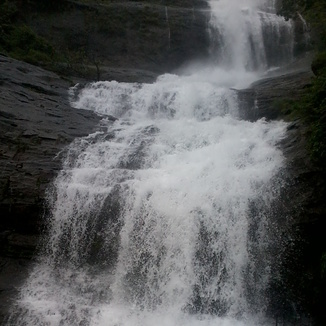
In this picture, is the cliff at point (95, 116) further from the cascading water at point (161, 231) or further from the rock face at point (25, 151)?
the cascading water at point (161, 231)

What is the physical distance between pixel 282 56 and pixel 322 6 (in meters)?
7.27

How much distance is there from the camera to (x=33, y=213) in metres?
10.6

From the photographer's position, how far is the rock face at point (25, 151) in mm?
10445

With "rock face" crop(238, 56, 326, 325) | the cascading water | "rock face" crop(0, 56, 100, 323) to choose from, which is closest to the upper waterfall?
the cascading water

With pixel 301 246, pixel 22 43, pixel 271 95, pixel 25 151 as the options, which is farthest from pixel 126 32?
pixel 301 246

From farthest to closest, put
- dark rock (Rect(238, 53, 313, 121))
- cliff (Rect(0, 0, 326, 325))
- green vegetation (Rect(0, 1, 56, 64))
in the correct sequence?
green vegetation (Rect(0, 1, 56, 64)) → dark rock (Rect(238, 53, 313, 121)) → cliff (Rect(0, 0, 326, 325))

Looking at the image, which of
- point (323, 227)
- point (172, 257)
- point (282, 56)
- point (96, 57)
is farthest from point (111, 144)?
point (282, 56)

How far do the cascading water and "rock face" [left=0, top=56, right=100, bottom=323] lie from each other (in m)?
0.45

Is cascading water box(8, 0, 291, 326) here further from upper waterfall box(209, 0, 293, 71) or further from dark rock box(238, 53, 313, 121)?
upper waterfall box(209, 0, 293, 71)

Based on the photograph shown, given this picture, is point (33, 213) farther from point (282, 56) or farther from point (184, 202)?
point (282, 56)

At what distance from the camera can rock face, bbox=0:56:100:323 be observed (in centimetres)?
1045

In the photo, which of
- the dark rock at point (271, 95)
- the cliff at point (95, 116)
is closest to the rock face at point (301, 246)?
the cliff at point (95, 116)

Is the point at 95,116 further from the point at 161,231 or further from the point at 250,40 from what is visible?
the point at 250,40

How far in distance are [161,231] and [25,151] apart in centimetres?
472
